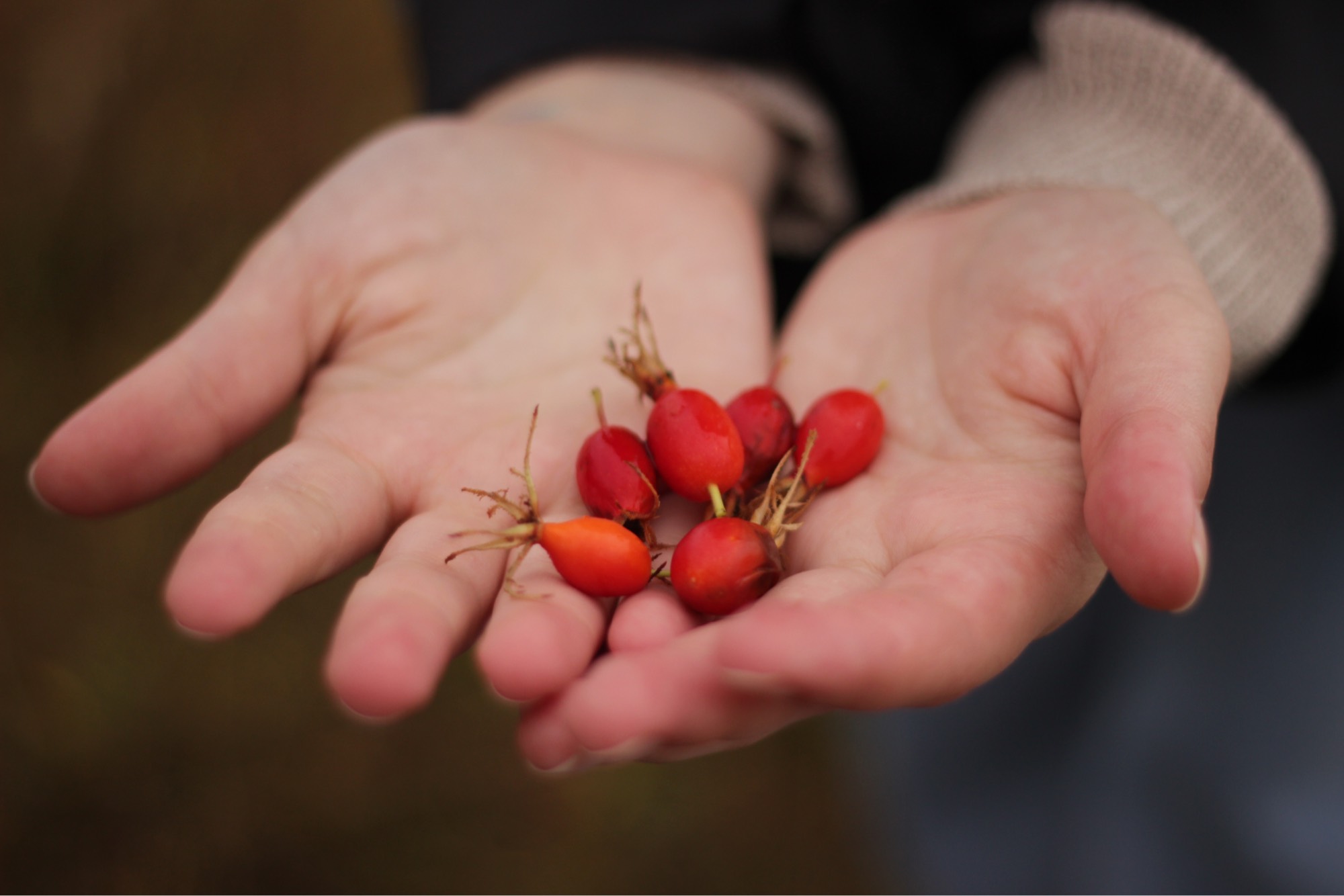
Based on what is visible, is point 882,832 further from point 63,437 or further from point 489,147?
point 63,437

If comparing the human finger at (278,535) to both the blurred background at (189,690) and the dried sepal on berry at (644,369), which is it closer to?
the dried sepal on berry at (644,369)

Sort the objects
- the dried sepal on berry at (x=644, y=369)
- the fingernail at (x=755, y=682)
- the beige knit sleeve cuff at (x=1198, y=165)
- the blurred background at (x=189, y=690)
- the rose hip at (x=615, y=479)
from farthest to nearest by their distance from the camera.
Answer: the blurred background at (x=189, y=690) → the beige knit sleeve cuff at (x=1198, y=165) → the dried sepal on berry at (x=644, y=369) → the rose hip at (x=615, y=479) → the fingernail at (x=755, y=682)

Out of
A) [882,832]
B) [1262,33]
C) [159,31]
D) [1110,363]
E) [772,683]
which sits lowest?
[882,832]

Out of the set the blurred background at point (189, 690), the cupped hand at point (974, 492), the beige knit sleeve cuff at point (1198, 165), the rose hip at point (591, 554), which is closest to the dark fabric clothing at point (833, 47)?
the beige knit sleeve cuff at point (1198, 165)

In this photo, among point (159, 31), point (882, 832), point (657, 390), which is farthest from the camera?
point (159, 31)

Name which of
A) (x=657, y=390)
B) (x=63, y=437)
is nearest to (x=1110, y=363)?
(x=657, y=390)

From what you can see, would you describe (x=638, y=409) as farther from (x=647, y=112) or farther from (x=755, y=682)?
(x=647, y=112)

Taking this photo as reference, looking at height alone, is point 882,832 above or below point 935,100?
below

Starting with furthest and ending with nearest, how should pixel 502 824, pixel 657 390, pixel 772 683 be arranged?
pixel 502 824, pixel 657 390, pixel 772 683
